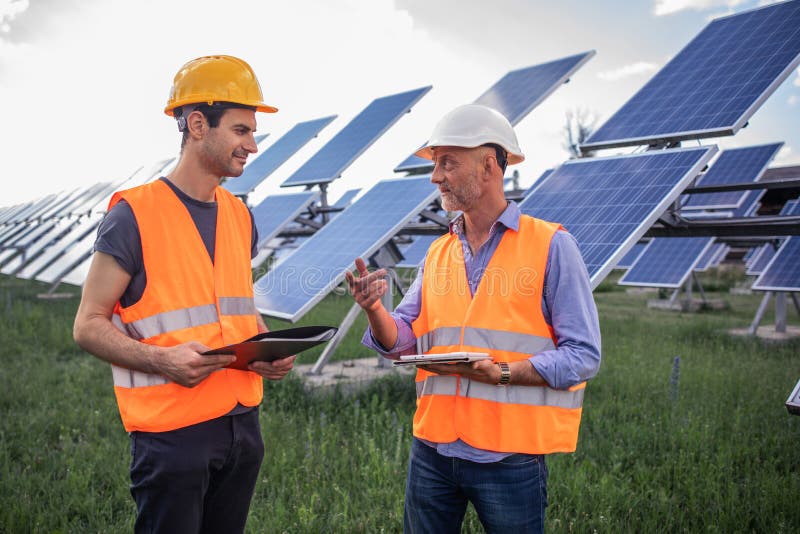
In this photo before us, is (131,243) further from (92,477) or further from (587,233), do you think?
(587,233)

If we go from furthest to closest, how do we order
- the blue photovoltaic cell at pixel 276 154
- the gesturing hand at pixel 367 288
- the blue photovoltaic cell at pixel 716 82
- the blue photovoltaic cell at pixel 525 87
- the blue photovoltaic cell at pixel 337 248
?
1. the blue photovoltaic cell at pixel 276 154
2. the blue photovoltaic cell at pixel 525 87
3. the blue photovoltaic cell at pixel 337 248
4. the blue photovoltaic cell at pixel 716 82
5. the gesturing hand at pixel 367 288

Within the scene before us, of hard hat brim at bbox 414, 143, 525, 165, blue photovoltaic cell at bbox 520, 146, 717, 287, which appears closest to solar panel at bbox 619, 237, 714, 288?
blue photovoltaic cell at bbox 520, 146, 717, 287

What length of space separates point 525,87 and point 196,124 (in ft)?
22.8

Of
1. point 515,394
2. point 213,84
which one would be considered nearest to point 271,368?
point 515,394

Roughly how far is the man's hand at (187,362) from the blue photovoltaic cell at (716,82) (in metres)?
5.23

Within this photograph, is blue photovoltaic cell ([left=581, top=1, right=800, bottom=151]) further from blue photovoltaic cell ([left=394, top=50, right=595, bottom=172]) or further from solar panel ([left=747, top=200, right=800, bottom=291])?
solar panel ([left=747, top=200, right=800, bottom=291])

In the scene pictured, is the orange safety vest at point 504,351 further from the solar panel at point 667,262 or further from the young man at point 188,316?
the solar panel at point 667,262

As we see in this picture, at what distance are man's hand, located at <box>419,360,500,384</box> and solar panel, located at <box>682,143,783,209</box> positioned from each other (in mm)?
12943

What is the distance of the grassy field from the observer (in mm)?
4117

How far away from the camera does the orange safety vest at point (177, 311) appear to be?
2.47 m

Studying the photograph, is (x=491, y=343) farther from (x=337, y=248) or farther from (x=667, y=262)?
(x=667, y=262)

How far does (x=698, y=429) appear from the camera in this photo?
5781 mm

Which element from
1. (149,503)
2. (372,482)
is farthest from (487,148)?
(372,482)

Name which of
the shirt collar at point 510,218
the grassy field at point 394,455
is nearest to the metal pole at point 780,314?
the grassy field at point 394,455
